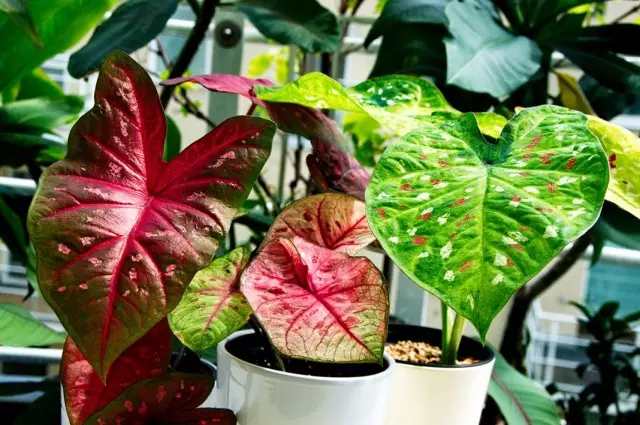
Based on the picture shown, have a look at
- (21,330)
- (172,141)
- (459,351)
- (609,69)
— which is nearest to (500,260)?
(459,351)

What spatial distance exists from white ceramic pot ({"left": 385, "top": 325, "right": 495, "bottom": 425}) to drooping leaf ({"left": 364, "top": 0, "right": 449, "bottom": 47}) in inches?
21.5

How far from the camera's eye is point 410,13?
3.05 feet

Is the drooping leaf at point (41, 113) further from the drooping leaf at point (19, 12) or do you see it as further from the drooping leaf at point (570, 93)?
the drooping leaf at point (570, 93)

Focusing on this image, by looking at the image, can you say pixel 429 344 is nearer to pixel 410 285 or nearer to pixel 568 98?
pixel 410 285

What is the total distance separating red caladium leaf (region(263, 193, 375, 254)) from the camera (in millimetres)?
549

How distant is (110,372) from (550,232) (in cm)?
36

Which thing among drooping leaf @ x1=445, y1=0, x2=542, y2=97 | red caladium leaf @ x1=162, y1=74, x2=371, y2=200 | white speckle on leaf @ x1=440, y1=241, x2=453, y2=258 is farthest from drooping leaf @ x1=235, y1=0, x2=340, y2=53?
white speckle on leaf @ x1=440, y1=241, x2=453, y2=258

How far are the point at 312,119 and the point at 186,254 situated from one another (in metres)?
0.28

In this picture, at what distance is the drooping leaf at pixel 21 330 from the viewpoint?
728 mm

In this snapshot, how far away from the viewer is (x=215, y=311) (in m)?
0.49

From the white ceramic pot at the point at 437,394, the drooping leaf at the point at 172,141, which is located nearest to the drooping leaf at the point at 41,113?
the drooping leaf at the point at 172,141

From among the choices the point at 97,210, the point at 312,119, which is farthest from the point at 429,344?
the point at 97,210

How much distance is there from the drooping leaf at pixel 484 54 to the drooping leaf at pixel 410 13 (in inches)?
2.1

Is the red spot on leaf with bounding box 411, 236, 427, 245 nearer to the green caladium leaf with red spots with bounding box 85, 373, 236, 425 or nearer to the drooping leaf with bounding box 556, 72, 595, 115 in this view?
the green caladium leaf with red spots with bounding box 85, 373, 236, 425
